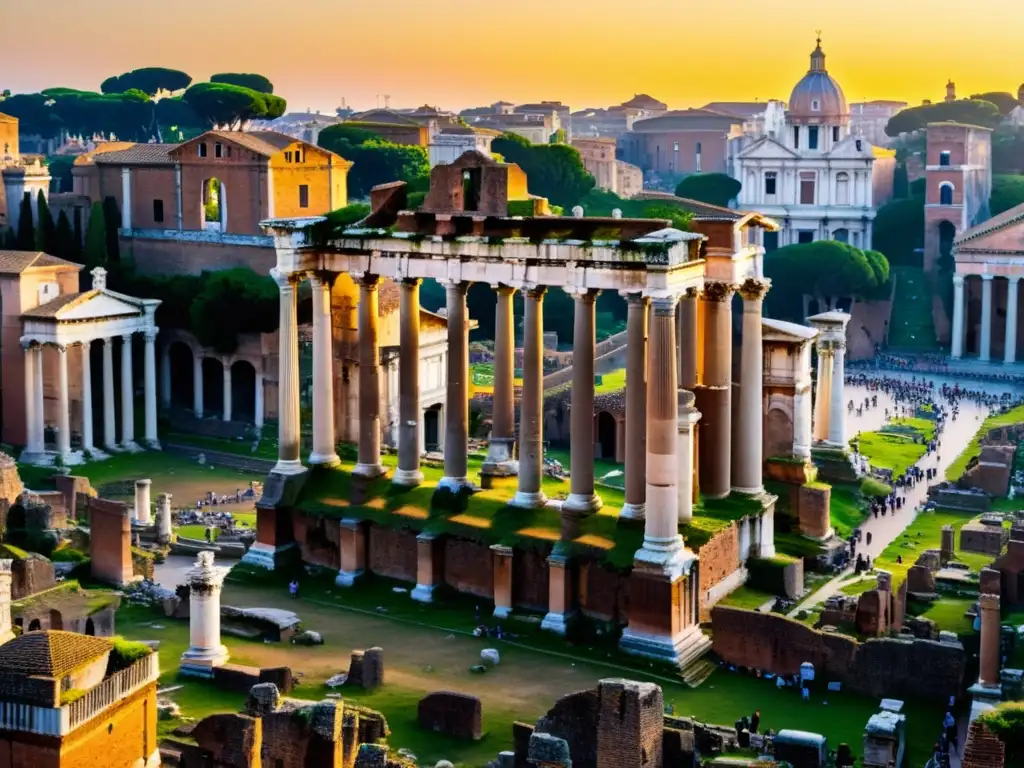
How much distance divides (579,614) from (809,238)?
52182 millimetres

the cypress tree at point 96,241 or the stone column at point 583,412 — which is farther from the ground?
the cypress tree at point 96,241

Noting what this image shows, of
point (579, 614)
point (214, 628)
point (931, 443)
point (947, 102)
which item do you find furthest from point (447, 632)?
point (947, 102)

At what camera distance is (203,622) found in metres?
22.0

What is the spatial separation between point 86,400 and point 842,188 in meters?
40.8

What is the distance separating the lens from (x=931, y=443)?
145ft

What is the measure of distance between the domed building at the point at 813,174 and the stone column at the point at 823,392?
36.4 metres

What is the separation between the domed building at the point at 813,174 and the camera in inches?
2884

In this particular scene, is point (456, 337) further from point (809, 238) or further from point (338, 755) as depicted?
point (809, 238)

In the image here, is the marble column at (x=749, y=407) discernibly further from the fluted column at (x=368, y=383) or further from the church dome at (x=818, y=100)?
the church dome at (x=818, y=100)

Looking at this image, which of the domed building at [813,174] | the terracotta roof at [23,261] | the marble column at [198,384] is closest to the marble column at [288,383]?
the terracotta roof at [23,261]

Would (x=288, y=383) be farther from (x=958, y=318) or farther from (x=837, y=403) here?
(x=958, y=318)

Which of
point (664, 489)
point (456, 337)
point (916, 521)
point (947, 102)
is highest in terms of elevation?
point (947, 102)

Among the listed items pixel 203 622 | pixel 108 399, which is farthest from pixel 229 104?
pixel 203 622

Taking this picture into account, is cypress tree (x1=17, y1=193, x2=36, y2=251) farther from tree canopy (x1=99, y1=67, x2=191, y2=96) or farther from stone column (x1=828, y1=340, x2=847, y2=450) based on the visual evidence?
tree canopy (x1=99, y1=67, x2=191, y2=96)
